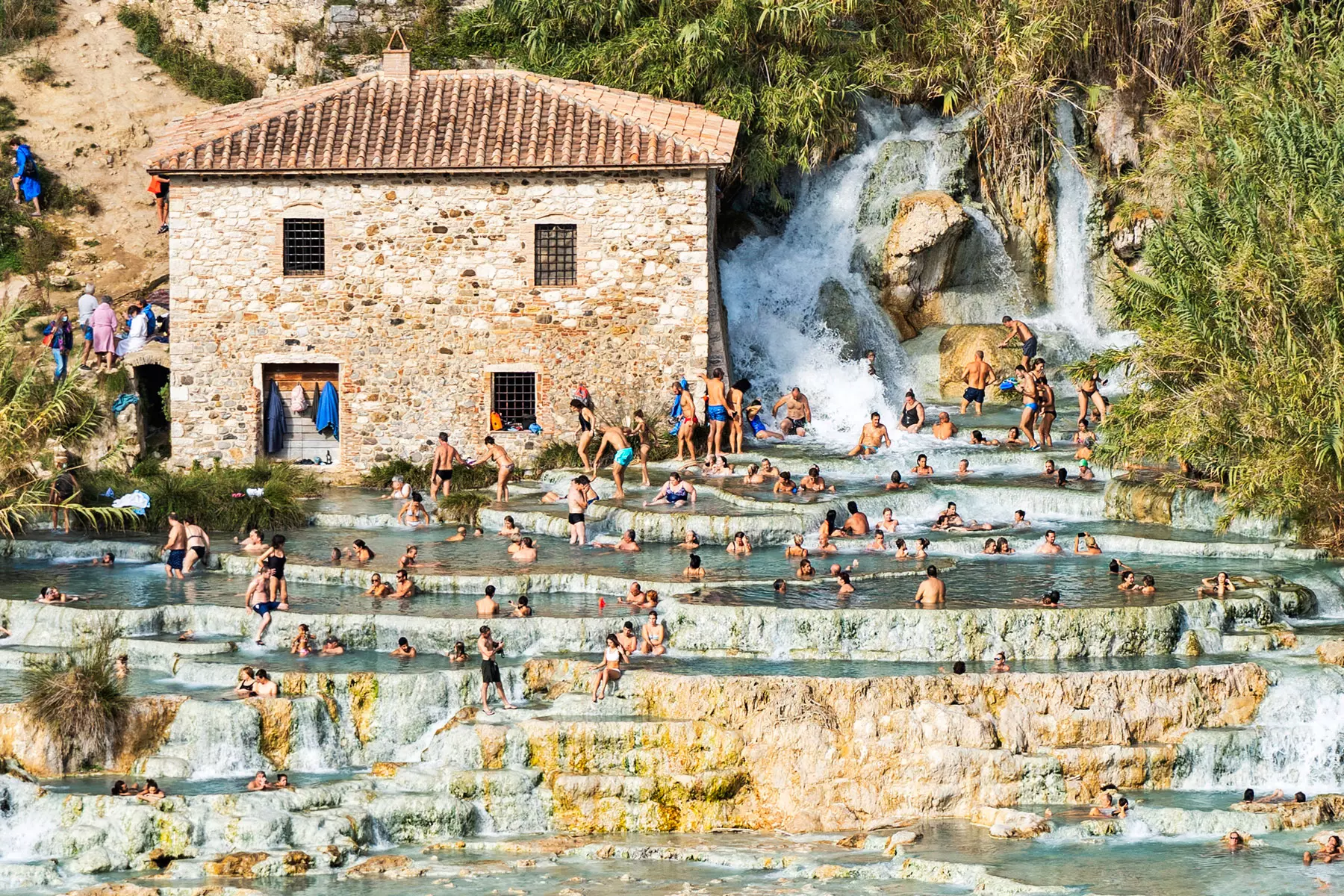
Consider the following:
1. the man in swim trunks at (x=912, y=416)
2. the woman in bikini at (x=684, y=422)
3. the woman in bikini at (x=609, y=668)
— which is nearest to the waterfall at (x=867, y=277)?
the man in swim trunks at (x=912, y=416)

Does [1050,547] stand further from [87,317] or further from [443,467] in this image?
[87,317]

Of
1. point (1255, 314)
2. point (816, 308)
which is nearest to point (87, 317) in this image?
point (816, 308)

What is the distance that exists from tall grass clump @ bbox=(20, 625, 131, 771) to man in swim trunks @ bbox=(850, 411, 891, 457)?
55.2ft

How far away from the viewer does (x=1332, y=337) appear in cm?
3033

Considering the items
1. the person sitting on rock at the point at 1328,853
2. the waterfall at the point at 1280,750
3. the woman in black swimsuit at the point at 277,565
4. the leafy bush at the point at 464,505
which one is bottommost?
the person sitting on rock at the point at 1328,853

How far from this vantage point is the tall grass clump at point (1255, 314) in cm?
3042

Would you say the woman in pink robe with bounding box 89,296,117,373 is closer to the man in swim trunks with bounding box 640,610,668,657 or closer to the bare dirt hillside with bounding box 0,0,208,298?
the bare dirt hillside with bounding box 0,0,208,298

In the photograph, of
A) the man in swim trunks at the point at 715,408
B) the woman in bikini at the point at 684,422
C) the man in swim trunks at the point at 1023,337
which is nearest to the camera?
the woman in bikini at the point at 684,422

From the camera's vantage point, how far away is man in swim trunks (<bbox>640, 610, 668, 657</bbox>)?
27.5 m

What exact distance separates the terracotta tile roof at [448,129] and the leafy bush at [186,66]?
335 inches

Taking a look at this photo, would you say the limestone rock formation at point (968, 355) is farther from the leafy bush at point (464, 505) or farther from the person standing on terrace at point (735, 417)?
the leafy bush at point (464, 505)

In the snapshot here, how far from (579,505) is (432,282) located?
22.8 ft

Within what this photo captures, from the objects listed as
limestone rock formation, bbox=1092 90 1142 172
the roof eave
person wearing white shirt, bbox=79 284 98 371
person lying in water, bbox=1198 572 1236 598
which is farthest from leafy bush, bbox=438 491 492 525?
limestone rock formation, bbox=1092 90 1142 172

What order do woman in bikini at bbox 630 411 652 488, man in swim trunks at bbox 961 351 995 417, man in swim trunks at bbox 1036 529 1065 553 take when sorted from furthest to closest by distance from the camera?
man in swim trunks at bbox 961 351 995 417
woman in bikini at bbox 630 411 652 488
man in swim trunks at bbox 1036 529 1065 553
